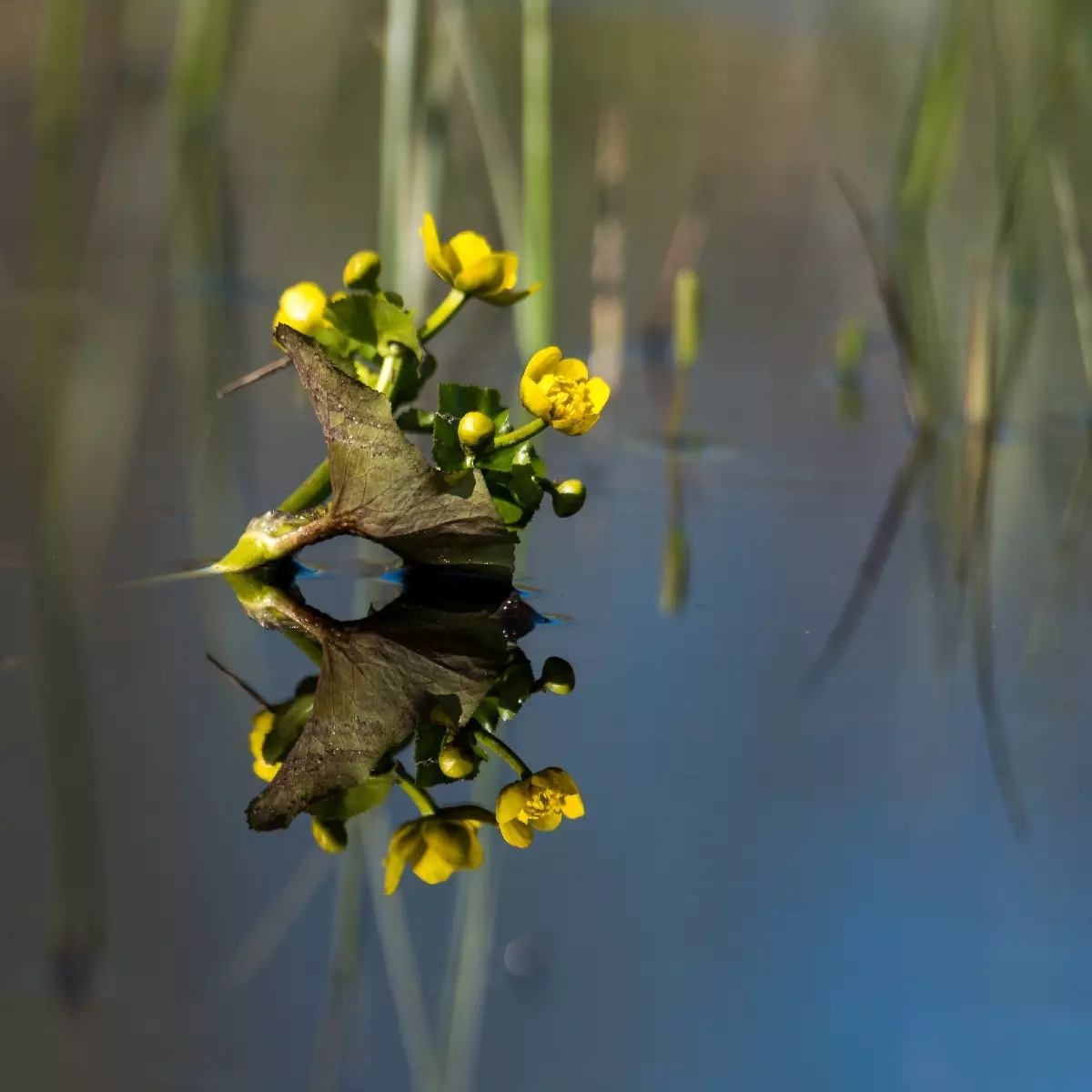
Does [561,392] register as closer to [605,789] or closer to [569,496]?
[569,496]

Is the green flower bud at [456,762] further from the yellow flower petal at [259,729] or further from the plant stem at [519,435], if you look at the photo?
the plant stem at [519,435]

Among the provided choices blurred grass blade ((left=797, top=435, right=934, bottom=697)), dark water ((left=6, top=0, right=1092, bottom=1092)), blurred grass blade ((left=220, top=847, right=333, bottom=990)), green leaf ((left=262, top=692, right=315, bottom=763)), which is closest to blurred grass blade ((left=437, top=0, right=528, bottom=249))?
dark water ((left=6, top=0, right=1092, bottom=1092))

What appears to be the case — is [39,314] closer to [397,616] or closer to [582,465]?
[582,465]

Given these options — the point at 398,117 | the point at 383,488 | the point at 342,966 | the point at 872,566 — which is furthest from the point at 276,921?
the point at 398,117

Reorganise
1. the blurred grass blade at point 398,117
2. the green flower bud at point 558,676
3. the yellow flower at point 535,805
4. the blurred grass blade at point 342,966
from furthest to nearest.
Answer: the blurred grass blade at point 398,117 → the green flower bud at point 558,676 → the yellow flower at point 535,805 → the blurred grass blade at point 342,966

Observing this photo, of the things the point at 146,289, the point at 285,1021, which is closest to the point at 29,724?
the point at 285,1021

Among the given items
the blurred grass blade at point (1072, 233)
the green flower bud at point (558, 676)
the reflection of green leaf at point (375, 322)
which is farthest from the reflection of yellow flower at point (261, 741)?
the blurred grass blade at point (1072, 233)
